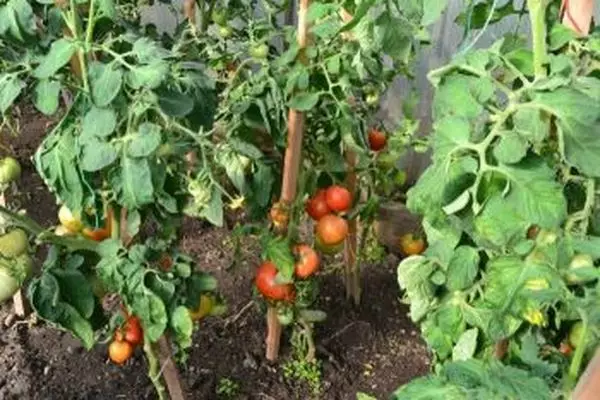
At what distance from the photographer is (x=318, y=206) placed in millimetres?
1904

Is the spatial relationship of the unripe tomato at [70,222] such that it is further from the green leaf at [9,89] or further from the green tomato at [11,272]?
the green leaf at [9,89]

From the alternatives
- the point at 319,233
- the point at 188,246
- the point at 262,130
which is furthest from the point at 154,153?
the point at 188,246

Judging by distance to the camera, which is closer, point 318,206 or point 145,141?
point 145,141

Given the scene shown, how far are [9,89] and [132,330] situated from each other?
0.64 metres

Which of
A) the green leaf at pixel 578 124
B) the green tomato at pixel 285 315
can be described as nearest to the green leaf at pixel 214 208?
the green tomato at pixel 285 315

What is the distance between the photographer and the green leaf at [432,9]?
112cm

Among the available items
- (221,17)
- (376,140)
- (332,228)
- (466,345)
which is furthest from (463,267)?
(221,17)

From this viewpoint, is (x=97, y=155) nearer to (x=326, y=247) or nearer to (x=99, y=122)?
(x=99, y=122)

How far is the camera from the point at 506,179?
111cm

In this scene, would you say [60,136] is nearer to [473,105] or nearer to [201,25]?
[473,105]

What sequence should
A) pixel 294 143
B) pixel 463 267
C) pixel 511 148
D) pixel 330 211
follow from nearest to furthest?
1. pixel 511 148
2. pixel 463 267
3. pixel 294 143
4. pixel 330 211

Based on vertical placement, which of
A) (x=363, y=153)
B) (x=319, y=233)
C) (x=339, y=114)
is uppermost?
(x=339, y=114)

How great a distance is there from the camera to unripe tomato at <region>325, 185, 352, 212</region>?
73.2 inches

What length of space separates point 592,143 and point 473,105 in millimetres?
168
